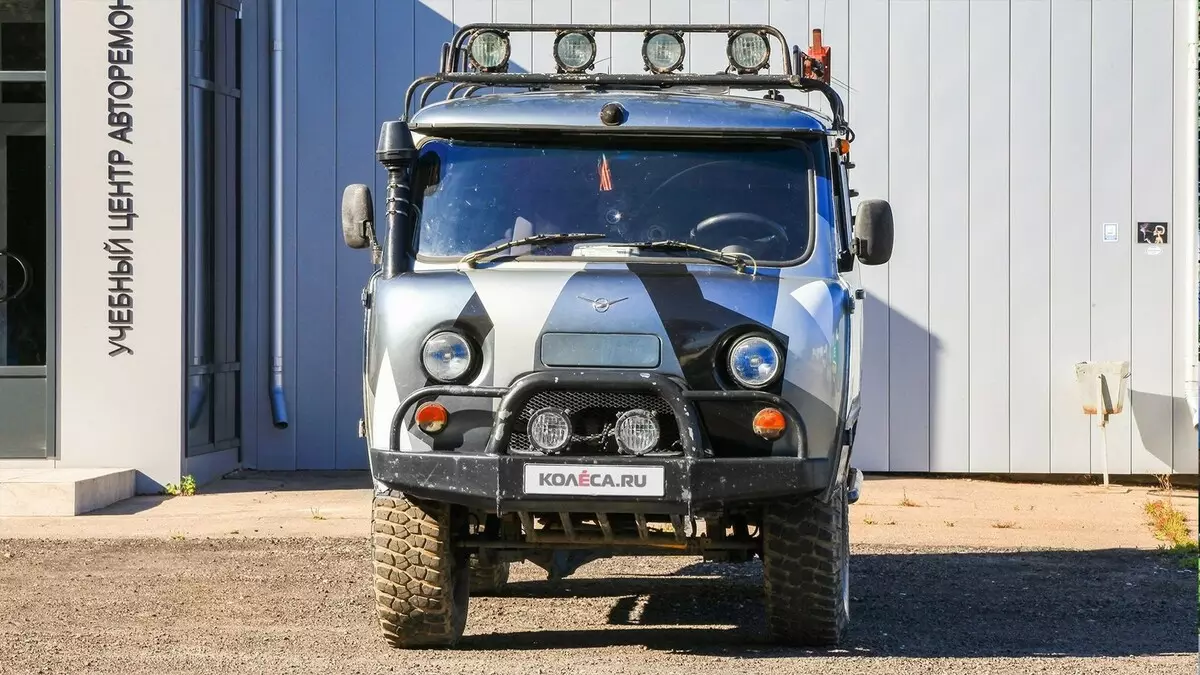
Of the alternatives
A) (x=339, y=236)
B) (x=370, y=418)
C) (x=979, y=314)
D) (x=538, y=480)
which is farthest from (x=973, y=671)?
(x=339, y=236)

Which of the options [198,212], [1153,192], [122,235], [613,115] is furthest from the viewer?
[1153,192]

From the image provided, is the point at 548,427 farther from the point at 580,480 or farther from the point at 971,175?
the point at 971,175

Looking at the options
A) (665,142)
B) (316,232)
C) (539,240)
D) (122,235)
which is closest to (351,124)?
(316,232)

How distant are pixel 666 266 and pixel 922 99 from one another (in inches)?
317

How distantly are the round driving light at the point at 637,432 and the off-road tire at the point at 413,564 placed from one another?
0.86 metres

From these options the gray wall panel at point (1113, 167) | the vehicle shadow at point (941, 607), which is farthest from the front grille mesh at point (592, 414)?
the gray wall panel at point (1113, 167)

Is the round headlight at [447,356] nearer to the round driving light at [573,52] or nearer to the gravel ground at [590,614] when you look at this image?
the gravel ground at [590,614]

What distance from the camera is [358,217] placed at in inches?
278

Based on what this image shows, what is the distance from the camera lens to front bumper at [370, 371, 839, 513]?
6223mm

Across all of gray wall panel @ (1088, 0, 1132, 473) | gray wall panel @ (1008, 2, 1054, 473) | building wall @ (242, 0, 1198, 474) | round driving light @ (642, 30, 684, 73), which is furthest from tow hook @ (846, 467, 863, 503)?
gray wall panel @ (1088, 0, 1132, 473)

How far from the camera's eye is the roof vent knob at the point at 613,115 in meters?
6.89

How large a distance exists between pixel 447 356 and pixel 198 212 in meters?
7.28

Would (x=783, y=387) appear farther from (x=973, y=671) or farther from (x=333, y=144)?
(x=333, y=144)

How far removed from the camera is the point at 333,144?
46.7ft
